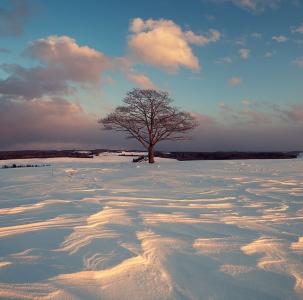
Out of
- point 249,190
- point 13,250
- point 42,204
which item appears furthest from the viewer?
point 249,190

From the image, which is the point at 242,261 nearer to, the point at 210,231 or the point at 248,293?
the point at 248,293

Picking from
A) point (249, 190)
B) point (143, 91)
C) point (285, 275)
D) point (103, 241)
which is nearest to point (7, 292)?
point (103, 241)

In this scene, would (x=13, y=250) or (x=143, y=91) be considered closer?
(x=13, y=250)

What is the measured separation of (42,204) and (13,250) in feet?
9.64

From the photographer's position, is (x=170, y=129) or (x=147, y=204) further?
(x=170, y=129)

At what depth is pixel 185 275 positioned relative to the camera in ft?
9.92

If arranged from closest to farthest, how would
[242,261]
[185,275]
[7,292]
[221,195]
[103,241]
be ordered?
[7,292] → [185,275] → [242,261] → [103,241] → [221,195]

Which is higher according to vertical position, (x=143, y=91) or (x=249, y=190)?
(x=143, y=91)

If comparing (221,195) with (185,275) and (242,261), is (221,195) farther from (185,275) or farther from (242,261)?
(185,275)

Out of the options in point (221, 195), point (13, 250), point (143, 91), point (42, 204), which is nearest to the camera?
point (13, 250)

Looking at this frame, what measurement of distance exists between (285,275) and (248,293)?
627mm

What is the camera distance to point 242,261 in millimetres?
3396

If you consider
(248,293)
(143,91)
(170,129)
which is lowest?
(248,293)

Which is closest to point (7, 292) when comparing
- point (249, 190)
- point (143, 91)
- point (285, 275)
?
point (285, 275)
